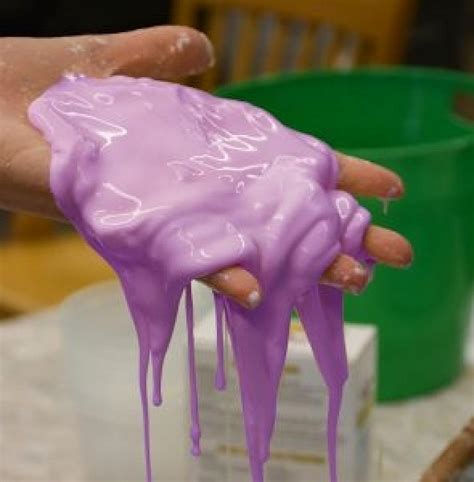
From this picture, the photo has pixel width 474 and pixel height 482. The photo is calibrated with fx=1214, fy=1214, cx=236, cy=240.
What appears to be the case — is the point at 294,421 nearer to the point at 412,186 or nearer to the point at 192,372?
the point at 192,372

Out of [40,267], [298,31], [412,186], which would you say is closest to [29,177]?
[412,186]

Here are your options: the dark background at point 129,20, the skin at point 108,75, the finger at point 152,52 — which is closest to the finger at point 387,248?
the skin at point 108,75

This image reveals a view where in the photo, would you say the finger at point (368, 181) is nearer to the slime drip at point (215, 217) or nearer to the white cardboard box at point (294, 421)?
the slime drip at point (215, 217)

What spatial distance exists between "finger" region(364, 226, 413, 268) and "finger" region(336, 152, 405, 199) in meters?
0.04

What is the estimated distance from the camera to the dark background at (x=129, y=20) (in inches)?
111

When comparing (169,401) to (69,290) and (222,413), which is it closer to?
(222,413)

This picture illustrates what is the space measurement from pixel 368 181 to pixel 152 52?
0.19 metres

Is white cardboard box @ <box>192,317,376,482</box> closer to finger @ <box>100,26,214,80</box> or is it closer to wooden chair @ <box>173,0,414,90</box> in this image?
finger @ <box>100,26,214,80</box>

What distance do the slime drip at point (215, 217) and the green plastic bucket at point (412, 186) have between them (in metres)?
0.27

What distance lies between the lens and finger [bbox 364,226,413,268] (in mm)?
638

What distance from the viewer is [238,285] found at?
593 mm

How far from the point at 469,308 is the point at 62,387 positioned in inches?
14.4

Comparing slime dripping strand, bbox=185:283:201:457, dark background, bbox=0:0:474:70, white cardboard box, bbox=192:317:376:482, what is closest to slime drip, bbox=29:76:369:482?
slime dripping strand, bbox=185:283:201:457

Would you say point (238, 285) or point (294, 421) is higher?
point (238, 285)
